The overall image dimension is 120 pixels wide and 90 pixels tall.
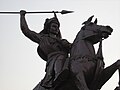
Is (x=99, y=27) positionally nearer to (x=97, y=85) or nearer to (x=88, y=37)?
(x=88, y=37)

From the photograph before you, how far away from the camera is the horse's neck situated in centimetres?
816

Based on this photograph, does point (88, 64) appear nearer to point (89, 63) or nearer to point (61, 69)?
point (89, 63)

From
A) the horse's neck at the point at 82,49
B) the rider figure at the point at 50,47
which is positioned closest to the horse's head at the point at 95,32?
the horse's neck at the point at 82,49

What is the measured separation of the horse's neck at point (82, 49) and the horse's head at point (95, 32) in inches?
5.2

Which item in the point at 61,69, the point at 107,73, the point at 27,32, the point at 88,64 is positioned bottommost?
the point at 107,73

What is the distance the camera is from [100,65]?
26.3 feet

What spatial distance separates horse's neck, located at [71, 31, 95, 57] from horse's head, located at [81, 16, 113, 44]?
0.13m

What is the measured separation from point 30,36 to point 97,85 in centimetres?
249

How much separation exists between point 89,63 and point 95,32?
830 millimetres

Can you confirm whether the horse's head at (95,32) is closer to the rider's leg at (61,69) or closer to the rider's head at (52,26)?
the rider's leg at (61,69)

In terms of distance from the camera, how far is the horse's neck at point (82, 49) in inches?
321

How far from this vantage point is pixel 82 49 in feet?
27.0

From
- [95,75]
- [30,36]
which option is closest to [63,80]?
[95,75]

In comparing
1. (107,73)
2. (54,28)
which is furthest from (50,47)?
(107,73)
